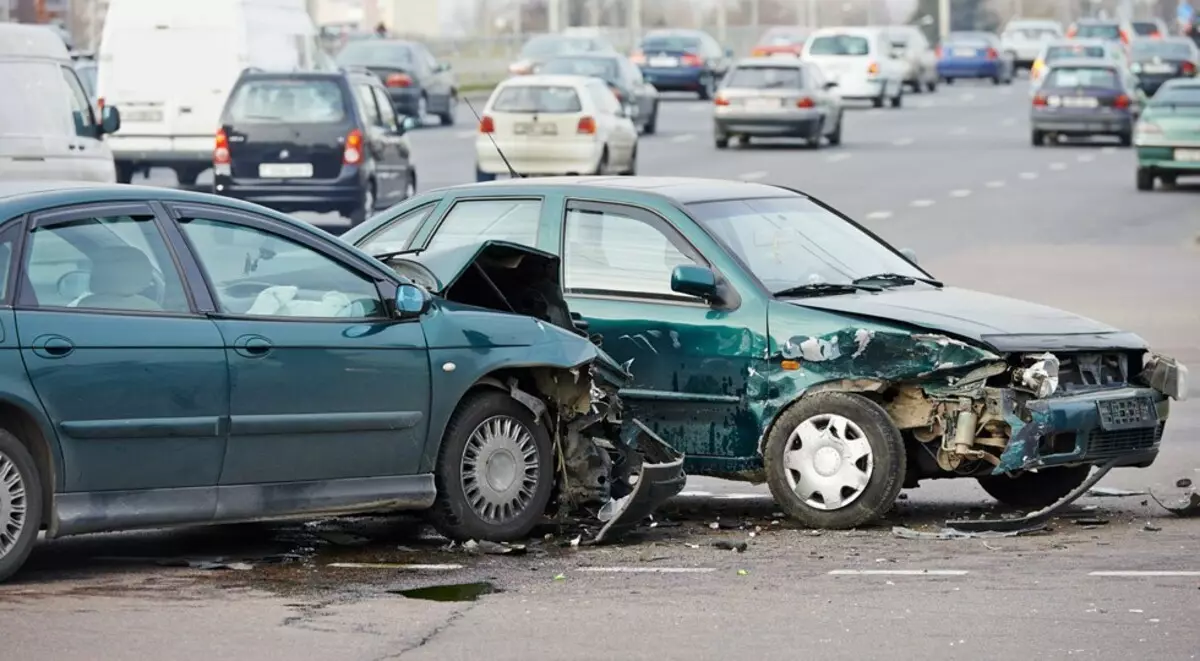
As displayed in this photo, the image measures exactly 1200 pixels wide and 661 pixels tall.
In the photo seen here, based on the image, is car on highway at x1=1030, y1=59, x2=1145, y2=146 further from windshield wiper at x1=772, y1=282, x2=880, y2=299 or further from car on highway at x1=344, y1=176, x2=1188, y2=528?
windshield wiper at x1=772, y1=282, x2=880, y2=299

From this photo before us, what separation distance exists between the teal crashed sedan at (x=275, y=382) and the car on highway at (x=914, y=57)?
54.4 m

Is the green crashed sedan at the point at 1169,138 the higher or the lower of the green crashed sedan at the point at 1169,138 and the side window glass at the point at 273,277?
the lower

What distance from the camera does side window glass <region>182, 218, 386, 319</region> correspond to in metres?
9.02

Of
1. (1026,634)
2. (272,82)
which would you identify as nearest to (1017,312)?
(1026,634)

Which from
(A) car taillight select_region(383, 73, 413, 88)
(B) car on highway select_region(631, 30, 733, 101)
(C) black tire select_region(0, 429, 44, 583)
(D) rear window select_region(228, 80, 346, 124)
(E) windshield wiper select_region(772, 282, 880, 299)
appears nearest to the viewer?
(C) black tire select_region(0, 429, 44, 583)

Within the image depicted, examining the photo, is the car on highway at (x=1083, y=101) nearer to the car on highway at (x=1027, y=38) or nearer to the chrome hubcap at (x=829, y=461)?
the chrome hubcap at (x=829, y=461)

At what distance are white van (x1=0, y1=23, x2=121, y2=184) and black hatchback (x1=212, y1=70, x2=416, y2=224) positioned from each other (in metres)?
4.96

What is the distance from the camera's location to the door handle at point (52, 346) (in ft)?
27.4

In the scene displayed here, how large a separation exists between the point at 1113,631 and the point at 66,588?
3.49 m

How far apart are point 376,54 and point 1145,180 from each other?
19.6 m

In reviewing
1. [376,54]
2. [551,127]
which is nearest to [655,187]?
[551,127]

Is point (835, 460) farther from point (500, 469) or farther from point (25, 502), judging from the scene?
point (25, 502)

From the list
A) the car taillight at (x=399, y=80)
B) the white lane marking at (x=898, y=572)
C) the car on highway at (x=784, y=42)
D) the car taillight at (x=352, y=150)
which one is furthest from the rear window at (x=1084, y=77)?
the white lane marking at (x=898, y=572)

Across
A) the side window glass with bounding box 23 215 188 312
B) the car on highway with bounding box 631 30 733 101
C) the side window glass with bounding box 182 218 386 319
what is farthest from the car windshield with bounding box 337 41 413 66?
the side window glass with bounding box 23 215 188 312
